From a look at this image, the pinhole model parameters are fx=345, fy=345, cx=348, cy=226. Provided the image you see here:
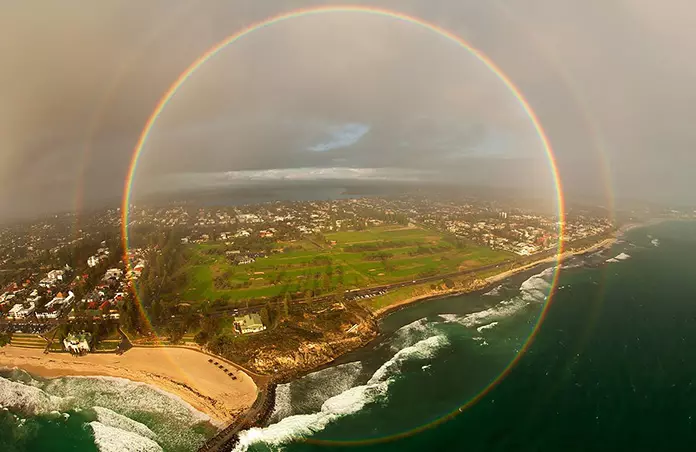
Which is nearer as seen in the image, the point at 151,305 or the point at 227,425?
the point at 227,425

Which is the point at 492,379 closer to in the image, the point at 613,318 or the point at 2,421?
the point at 613,318

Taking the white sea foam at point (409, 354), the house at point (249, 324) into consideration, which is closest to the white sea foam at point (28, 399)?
the house at point (249, 324)

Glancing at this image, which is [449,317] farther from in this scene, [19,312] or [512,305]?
[19,312]

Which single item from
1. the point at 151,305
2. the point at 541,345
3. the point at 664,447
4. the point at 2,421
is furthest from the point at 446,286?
the point at 2,421

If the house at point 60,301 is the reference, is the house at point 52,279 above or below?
above

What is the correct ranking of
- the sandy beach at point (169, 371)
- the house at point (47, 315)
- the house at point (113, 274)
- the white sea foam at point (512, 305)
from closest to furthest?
the sandy beach at point (169, 371) < the white sea foam at point (512, 305) < the house at point (47, 315) < the house at point (113, 274)

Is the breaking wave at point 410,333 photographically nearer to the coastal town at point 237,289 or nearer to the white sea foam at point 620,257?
the coastal town at point 237,289
